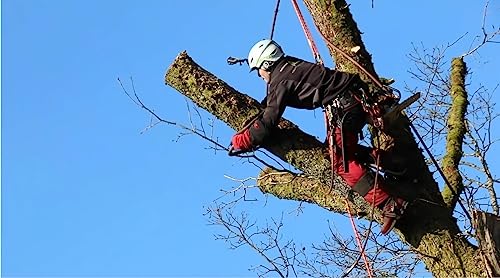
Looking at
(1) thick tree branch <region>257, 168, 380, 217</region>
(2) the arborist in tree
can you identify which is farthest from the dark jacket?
(1) thick tree branch <region>257, 168, 380, 217</region>

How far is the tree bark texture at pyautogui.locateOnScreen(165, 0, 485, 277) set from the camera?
430 cm

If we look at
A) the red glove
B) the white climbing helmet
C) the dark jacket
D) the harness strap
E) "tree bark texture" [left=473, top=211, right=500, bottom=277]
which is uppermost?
the white climbing helmet

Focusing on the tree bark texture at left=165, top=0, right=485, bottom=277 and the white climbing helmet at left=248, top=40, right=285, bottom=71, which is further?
the white climbing helmet at left=248, top=40, right=285, bottom=71

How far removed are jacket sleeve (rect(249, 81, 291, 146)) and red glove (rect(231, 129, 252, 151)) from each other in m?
0.03

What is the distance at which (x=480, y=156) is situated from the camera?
720 centimetres

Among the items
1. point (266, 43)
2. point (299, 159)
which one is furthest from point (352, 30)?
point (299, 159)

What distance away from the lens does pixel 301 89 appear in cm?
433

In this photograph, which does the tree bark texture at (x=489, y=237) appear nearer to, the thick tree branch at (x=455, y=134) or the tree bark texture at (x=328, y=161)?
the tree bark texture at (x=328, y=161)

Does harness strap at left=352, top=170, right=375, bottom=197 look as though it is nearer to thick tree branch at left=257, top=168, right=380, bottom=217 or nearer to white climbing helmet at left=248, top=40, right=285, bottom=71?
thick tree branch at left=257, top=168, right=380, bottom=217

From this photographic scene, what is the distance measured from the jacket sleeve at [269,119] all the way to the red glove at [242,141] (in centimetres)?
3

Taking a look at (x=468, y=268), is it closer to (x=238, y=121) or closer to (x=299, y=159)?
(x=299, y=159)

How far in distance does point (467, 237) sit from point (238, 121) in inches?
55.2

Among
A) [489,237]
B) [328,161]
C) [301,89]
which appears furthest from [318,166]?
[489,237]

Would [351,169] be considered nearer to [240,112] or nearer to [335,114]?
[335,114]
